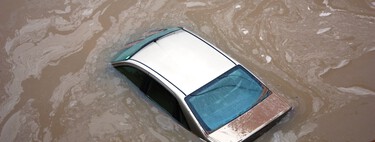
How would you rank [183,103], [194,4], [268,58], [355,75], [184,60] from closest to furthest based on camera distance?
[183,103] < [184,60] < [355,75] < [268,58] < [194,4]

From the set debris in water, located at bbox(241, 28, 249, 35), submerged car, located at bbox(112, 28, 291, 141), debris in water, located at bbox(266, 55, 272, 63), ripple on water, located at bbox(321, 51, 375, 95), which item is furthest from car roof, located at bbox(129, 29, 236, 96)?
ripple on water, located at bbox(321, 51, 375, 95)

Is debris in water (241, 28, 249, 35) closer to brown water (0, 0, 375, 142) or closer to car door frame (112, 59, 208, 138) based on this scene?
brown water (0, 0, 375, 142)

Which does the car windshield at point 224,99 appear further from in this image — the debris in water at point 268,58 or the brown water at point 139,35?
the debris in water at point 268,58

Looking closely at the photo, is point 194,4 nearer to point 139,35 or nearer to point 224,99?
point 139,35

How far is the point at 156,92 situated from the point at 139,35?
2.57m

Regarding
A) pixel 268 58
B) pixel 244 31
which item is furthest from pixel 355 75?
pixel 244 31

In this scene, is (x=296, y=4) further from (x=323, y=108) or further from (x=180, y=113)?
(x=180, y=113)

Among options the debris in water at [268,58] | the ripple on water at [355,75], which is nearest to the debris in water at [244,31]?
the debris in water at [268,58]

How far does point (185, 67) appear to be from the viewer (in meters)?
4.77

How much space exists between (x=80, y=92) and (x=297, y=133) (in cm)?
377

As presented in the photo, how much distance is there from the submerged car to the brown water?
2.03 feet

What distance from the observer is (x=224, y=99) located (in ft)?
15.1

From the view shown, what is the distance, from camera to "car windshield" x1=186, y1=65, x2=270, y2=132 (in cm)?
448

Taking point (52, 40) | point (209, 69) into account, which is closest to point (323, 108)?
point (209, 69)
